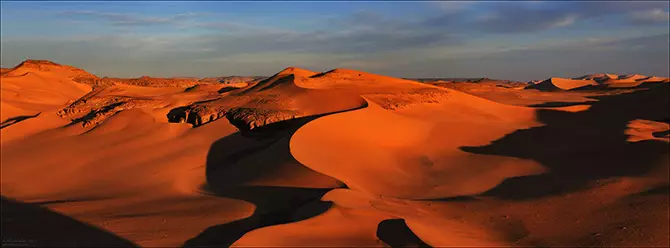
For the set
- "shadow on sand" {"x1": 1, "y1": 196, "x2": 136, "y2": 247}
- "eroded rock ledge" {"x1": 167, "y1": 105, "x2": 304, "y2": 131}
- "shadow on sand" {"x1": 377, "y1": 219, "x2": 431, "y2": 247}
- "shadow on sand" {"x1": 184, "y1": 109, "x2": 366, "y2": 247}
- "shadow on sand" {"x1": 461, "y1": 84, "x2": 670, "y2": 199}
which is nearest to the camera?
"shadow on sand" {"x1": 377, "y1": 219, "x2": 431, "y2": 247}

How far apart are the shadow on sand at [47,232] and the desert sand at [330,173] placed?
0.12 ft

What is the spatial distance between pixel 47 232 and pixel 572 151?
1070 cm

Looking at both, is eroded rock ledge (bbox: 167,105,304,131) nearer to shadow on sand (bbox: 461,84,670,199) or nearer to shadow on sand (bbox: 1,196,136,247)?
shadow on sand (bbox: 461,84,670,199)

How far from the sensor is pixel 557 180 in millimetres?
8492

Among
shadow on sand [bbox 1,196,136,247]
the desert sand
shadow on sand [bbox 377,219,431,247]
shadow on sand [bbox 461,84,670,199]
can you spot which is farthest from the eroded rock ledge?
shadow on sand [bbox 377,219,431,247]

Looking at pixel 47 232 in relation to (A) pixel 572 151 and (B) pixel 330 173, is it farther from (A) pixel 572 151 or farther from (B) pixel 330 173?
(A) pixel 572 151

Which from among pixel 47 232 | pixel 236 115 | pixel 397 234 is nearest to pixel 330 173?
pixel 397 234

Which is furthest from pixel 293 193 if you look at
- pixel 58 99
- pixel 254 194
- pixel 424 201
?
pixel 58 99

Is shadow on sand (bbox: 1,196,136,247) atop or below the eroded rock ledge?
below

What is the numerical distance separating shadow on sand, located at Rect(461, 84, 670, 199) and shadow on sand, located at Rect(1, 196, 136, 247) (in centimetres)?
609

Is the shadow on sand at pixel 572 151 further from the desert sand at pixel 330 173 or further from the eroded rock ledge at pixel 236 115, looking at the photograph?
the eroded rock ledge at pixel 236 115

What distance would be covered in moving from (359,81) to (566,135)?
8.23 m

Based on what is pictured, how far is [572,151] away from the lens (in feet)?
36.0

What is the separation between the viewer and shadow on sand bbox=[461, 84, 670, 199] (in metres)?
8.32
